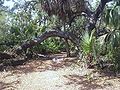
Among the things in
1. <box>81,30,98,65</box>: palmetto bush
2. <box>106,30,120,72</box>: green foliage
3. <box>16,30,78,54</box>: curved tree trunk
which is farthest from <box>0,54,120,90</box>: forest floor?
<box>16,30,78,54</box>: curved tree trunk

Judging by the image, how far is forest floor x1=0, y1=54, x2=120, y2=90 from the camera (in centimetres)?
847

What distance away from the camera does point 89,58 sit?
10.4 metres

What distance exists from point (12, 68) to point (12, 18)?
8.75 metres

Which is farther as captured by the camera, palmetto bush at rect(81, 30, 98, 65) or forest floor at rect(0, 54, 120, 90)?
palmetto bush at rect(81, 30, 98, 65)

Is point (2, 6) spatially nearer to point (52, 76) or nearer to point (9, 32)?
point (9, 32)

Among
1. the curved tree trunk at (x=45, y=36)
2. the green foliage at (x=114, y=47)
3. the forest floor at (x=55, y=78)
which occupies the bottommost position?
the forest floor at (x=55, y=78)

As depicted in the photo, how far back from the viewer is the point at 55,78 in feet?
30.5

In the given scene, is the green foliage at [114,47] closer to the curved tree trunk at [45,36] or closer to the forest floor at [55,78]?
the forest floor at [55,78]

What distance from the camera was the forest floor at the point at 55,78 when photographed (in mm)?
8469

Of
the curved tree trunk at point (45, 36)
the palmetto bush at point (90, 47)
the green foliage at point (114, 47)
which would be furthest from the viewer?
the curved tree trunk at point (45, 36)

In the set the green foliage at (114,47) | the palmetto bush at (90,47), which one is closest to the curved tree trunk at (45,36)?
the palmetto bush at (90,47)

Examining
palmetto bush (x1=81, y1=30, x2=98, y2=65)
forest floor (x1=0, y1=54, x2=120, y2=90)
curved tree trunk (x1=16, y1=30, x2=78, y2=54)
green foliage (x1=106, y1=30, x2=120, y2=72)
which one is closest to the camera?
forest floor (x1=0, y1=54, x2=120, y2=90)

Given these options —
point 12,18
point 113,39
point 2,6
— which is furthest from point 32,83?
point 2,6

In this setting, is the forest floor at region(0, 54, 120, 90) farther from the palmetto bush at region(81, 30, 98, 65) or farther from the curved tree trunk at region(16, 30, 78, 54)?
the curved tree trunk at region(16, 30, 78, 54)
